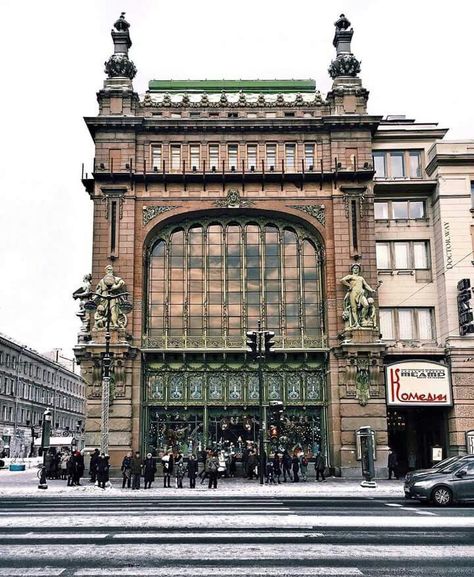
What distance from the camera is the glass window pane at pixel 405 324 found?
40.0 metres

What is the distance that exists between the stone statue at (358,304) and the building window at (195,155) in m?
10.7

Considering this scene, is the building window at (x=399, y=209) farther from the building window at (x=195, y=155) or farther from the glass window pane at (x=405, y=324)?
the building window at (x=195, y=155)

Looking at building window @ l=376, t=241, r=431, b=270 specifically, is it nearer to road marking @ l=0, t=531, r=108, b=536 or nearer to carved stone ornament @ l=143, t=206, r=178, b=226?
carved stone ornament @ l=143, t=206, r=178, b=226

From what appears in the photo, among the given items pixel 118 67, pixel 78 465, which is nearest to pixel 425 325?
pixel 78 465

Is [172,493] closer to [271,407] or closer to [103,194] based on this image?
[271,407]

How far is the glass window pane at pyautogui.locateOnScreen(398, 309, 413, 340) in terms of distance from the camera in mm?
39969

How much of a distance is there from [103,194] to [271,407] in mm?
14912

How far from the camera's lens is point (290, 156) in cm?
4038

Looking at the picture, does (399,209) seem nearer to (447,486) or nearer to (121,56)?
(121,56)

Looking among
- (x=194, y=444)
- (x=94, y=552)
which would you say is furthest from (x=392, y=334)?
(x=94, y=552)

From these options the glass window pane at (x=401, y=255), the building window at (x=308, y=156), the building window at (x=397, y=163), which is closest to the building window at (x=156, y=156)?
the building window at (x=308, y=156)

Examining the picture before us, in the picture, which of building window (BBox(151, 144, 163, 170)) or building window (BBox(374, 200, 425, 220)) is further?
building window (BBox(374, 200, 425, 220))

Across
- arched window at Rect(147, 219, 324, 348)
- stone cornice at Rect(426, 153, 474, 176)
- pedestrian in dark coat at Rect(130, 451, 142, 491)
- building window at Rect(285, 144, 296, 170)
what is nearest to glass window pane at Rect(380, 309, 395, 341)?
arched window at Rect(147, 219, 324, 348)

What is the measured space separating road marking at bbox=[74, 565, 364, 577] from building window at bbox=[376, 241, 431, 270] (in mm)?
31011
